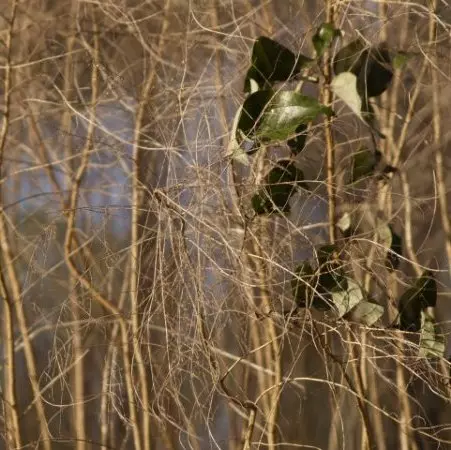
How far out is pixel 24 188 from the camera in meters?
1.54

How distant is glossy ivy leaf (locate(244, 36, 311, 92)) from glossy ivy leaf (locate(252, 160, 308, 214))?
139mm

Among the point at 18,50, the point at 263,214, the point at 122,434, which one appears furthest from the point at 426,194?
the point at 18,50

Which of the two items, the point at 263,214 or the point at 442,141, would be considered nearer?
the point at 263,214

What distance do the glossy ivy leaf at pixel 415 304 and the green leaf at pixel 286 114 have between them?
1.12ft

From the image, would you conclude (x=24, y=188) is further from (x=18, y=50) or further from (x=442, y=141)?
(x=442, y=141)

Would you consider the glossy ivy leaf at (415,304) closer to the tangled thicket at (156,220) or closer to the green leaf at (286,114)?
the tangled thicket at (156,220)

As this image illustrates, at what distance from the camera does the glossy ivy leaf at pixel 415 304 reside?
127 cm

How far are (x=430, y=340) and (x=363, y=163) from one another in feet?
1.04

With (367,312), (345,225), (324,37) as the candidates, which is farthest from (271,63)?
(367,312)

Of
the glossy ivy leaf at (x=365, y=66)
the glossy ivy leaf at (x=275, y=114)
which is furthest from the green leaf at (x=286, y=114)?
the glossy ivy leaf at (x=365, y=66)

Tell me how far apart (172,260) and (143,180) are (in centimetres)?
30

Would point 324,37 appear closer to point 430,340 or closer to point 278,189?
point 278,189

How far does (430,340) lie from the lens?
1.26m

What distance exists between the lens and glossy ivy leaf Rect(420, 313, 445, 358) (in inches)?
49.1
